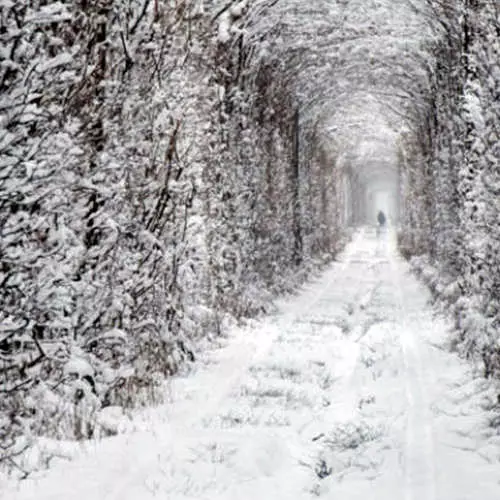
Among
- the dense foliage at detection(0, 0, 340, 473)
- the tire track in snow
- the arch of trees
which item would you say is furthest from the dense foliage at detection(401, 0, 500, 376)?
the dense foliage at detection(0, 0, 340, 473)

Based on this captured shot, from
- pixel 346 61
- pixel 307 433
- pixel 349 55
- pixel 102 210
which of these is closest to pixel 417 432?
pixel 307 433

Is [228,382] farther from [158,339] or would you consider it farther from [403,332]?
[403,332]

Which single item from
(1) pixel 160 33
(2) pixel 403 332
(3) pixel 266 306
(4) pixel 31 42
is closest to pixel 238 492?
(4) pixel 31 42

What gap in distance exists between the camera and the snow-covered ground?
18.9 ft

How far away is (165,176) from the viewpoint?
10.1m

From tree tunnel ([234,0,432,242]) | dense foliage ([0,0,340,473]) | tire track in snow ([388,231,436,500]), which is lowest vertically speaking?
tire track in snow ([388,231,436,500])

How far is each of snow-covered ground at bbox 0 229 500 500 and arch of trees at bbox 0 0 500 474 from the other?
0.50m

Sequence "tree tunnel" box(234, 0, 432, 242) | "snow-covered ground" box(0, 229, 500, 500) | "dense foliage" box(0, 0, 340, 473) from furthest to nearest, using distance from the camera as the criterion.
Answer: "tree tunnel" box(234, 0, 432, 242), "snow-covered ground" box(0, 229, 500, 500), "dense foliage" box(0, 0, 340, 473)

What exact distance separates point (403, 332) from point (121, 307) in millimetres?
7158

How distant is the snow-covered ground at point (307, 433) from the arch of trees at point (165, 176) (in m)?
0.50

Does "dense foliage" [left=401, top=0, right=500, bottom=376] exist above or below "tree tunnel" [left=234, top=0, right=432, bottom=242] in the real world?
below

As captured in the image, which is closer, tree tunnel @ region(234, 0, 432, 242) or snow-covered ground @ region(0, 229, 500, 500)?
snow-covered ground @ region(0, 229, 500, 500)

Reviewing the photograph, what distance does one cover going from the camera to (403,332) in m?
14.0

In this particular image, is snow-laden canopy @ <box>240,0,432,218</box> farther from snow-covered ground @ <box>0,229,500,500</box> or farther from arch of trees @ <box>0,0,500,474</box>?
snow-covered ground @ <box>0,229,500,500</box>
